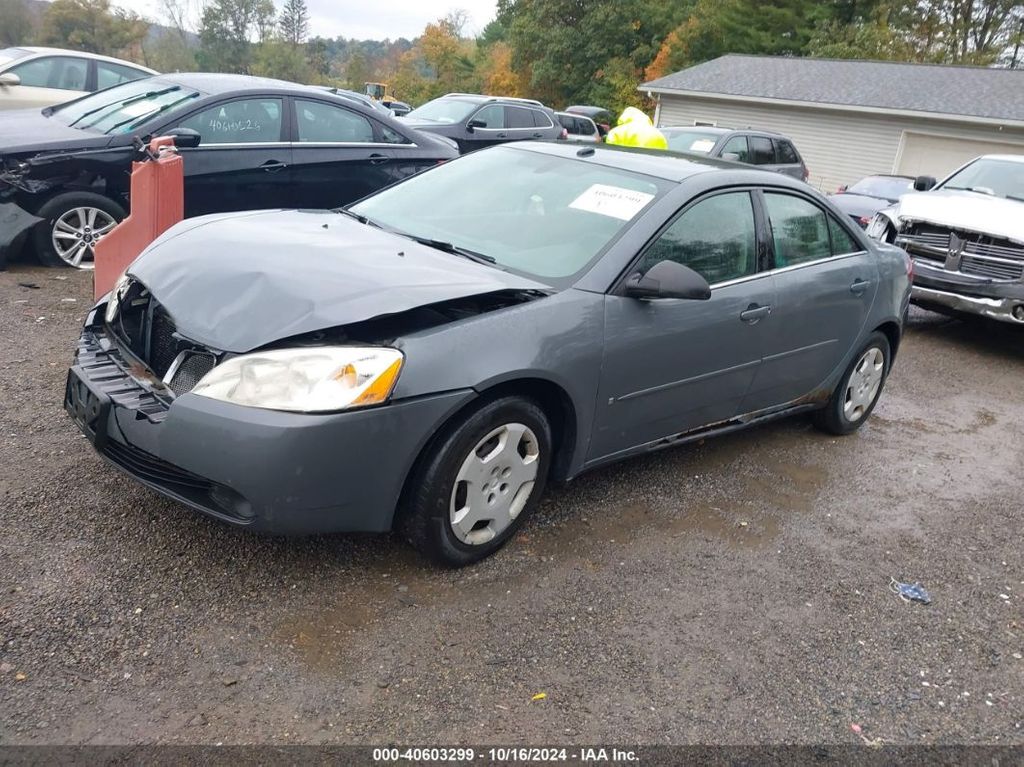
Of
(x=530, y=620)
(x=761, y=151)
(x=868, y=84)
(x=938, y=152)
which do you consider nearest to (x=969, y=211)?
(x=761, y=151)

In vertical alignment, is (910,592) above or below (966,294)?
below

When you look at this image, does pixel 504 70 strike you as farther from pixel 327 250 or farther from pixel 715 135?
pixel 327 250

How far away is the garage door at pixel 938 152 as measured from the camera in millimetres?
22016

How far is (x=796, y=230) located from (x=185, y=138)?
15.0ft

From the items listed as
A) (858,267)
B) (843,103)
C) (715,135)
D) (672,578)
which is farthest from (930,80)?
(672,578)

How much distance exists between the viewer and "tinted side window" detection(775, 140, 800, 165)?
1338 centimetres

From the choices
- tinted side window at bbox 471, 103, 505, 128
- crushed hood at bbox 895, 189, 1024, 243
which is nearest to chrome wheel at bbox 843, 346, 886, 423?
crushed hood at bbox 895, 189, 1024, 243

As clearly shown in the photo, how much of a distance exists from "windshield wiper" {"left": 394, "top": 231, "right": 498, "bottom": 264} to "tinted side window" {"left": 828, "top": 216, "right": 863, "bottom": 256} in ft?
7.16

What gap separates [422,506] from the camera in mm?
2953

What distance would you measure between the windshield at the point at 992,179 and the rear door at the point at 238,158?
22.9 feet

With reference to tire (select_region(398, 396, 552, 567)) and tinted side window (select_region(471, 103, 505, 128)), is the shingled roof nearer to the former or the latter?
tinted side window (select_region(471, 103, 505, 128))

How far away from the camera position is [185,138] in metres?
6.33

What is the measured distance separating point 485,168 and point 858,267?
2.18m

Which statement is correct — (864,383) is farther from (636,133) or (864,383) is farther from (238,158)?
(238,158)
